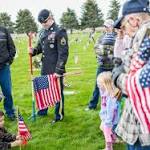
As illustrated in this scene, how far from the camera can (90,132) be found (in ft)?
29.8

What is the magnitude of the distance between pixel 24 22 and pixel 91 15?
48.1 ft

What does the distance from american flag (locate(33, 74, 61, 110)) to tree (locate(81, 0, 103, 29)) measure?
91.3 meters

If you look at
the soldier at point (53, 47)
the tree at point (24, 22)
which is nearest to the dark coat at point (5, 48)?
the soldier at point (53, 47)

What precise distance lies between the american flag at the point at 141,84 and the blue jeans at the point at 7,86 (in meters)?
6.33

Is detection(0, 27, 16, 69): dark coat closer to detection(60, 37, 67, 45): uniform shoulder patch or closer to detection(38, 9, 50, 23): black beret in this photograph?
detection(38, 9, 50, 23): black beret

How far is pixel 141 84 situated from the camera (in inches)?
149

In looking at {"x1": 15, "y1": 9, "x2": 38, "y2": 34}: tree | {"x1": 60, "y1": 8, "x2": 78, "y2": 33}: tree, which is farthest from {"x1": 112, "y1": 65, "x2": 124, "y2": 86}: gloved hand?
{"x1": 60, "y1": 8, "x2": 78, "y2": 33}: tree

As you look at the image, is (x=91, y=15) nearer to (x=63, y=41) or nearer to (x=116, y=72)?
(x=63, y=41)

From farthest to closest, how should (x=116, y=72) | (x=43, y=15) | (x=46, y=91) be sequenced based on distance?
(x=46, y=91)
(x=43, y=15)
(x=116, y=72)

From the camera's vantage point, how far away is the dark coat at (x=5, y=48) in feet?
32.2

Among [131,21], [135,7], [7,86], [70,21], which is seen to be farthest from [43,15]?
[70,21]

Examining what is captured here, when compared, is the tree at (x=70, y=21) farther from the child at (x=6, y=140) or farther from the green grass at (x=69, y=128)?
the child at (x=6, y=140)

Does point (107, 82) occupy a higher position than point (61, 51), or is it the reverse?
point (107, 82)

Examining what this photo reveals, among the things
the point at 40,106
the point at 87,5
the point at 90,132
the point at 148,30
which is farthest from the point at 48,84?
the point at 87,5
